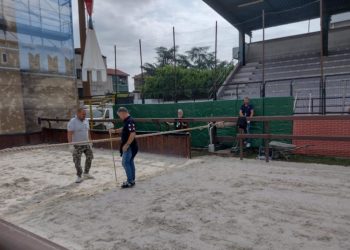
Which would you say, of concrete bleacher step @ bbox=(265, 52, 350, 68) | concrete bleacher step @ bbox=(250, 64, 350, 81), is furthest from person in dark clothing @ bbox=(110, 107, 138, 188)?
concrete bleacher step @ bbox=(265, 52, 350, 68)

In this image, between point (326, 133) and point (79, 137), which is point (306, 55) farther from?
point (79, 137)

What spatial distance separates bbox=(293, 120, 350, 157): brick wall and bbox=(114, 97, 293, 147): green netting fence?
0.46 meters

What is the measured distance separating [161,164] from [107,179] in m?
1.92

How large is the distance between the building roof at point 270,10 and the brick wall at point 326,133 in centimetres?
1141

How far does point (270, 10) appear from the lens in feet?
68.8

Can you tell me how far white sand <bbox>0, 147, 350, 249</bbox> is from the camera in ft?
13.1

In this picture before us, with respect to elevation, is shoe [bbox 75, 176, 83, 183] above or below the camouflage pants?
below

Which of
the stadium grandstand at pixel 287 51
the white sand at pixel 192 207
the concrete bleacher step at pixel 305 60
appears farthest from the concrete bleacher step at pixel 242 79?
the white sand at pixel 192 207

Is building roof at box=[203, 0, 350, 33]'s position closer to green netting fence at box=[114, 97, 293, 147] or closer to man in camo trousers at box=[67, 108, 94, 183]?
green netting fence at box=[114, 97, 293, 147]

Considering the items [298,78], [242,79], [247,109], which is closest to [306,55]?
[242,79]

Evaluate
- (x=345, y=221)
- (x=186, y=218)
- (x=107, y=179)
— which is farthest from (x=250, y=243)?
(x=107, y=179)

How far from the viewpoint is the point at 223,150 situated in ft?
35.6

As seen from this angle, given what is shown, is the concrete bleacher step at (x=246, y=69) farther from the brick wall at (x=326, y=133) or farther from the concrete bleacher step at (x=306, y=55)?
the brick wall at (x=326, y=133)

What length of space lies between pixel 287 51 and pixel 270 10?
9.55 ft
